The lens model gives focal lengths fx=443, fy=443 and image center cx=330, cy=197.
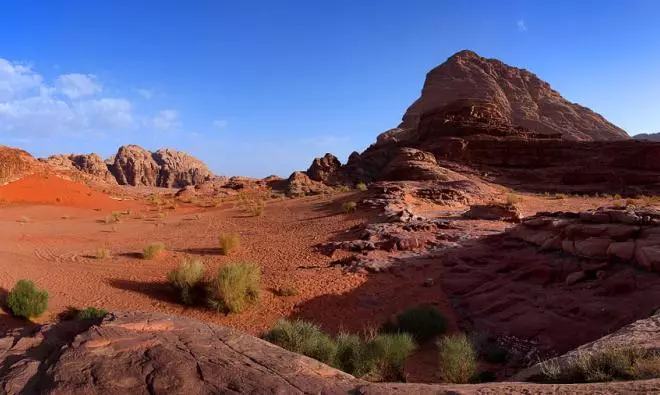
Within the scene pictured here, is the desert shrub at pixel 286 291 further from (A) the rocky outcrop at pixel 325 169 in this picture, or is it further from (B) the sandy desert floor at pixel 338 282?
(A) the rocky outcrop at pixel 325 169

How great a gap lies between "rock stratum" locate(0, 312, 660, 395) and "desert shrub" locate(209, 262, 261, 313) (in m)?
5.79

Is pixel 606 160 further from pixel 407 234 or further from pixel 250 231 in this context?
pixel 250 231

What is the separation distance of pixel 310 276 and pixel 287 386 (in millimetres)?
9091

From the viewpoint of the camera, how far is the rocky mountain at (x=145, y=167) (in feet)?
189

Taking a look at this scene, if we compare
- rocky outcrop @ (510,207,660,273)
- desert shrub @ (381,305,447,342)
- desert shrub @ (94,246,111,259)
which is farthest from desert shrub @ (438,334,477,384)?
desert shrub @ (94,246,111,259)

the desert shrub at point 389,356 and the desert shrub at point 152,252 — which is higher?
the desert shrub at point 152,252

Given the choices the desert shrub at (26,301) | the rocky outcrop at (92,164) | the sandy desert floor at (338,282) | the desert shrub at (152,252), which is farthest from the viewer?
the rocky outcrop at (92,164)

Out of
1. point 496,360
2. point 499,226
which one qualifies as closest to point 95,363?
point 496,360

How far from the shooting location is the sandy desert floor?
7980mm

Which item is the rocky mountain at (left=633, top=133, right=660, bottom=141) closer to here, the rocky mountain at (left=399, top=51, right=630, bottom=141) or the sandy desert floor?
the rocky mountain at (left=399, top=51, right=630, bottom=141)

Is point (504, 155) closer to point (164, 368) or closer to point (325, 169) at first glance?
point (325, 169)

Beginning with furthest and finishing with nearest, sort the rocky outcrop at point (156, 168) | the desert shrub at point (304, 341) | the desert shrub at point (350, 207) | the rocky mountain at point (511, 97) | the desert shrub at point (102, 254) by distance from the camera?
the rocky outcrop at point (156, 168) → the rocky mountain at point (511, 97) → the desert shrub at point (350, 207) → the desert shrub at point (102, 254) → the desert shrub at point (304, 341)

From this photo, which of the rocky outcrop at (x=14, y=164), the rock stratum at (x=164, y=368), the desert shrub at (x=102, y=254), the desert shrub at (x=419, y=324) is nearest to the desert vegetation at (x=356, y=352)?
the desert shrub at (x=419, y=324)

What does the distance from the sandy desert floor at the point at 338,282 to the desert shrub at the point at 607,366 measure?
2.90 metres
